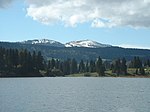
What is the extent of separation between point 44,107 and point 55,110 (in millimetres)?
4943

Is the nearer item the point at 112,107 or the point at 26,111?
the point at 26,111

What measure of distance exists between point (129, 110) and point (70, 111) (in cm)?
1117

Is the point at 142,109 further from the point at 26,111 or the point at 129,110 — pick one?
the point at 26,111

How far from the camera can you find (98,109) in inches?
2749

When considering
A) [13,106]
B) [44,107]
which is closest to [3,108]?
[13,106]

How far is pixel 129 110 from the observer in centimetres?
6775

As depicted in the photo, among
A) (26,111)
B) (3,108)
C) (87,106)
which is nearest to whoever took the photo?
(26,111)

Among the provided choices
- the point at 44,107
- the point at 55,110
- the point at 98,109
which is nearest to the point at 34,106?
the point at 44,107

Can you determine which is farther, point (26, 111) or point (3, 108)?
point (3, 108)

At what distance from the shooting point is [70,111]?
66125 millimetres

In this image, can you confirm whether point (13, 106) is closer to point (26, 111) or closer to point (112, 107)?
point (26, 111)

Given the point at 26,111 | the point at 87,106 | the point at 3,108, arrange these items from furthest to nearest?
the point at 87,106 → the point at 3,108 → the point at 26,111

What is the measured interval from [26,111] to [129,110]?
1915 centimetres

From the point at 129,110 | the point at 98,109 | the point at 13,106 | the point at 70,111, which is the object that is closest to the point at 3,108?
the point at 13,106
